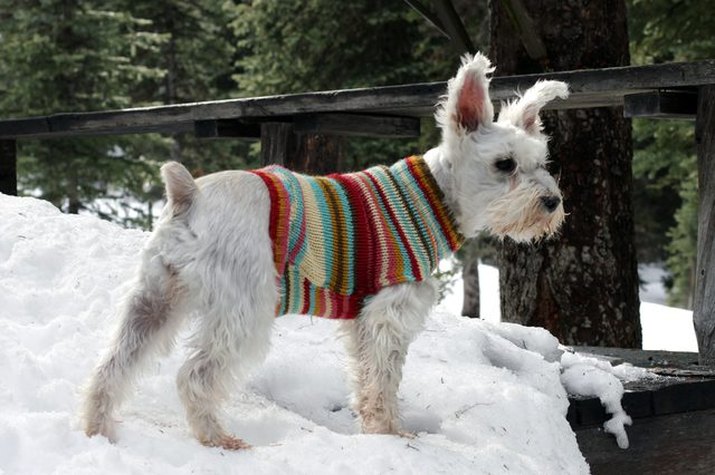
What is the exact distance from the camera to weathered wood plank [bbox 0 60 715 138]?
547cm

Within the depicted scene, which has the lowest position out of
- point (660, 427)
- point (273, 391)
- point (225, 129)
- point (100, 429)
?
point (660, 427)

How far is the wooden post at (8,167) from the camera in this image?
9.85 metres

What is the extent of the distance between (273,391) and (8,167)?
19.9 feet

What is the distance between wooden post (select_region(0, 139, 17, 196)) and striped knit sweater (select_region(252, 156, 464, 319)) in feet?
20.5

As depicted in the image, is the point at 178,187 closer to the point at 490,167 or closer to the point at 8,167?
the point at 490,167

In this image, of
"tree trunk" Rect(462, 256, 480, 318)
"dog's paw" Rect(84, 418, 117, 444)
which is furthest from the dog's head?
"tree trunk" Rect(462, 256, 480, 318)

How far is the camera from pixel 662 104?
5.75m

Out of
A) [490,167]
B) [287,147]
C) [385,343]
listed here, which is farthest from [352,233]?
[287,147]

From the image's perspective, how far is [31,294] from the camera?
507 centimetres

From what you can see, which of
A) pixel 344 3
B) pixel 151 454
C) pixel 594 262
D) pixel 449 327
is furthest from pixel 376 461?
pixel 344 3

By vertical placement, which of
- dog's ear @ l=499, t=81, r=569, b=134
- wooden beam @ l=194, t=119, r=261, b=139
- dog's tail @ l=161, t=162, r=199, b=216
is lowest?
dog's tail @ l=161, t=162, r=199, b=216

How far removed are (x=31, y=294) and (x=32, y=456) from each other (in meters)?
1.68

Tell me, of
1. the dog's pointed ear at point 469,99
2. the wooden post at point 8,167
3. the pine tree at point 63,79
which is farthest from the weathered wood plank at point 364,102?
the pine tree at point 63,79

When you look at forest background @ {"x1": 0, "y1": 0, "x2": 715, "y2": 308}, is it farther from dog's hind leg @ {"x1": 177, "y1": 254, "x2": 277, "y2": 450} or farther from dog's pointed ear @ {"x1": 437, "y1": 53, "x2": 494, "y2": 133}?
dog's hind leg @ {"x1": 177, "y1": 254, "x2": 277, "y2": 450}
